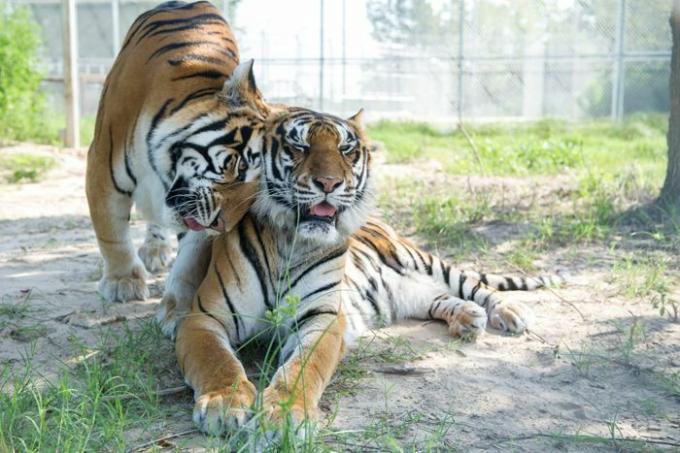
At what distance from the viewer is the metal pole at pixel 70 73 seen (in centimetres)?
1042

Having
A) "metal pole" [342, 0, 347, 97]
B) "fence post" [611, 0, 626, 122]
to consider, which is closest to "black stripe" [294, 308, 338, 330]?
"fence post" [611, 0, 626, 122]

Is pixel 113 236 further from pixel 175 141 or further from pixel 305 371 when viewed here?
pixel 305 371

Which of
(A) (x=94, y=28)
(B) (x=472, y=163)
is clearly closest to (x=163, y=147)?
(B) (x=472, y=163)

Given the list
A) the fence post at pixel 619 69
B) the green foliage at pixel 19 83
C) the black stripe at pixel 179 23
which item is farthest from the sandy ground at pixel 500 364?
the fence post at pixel 619 69

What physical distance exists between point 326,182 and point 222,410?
89 cm

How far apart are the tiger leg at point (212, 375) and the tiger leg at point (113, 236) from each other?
1.12 metres

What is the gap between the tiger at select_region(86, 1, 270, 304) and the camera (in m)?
3.06

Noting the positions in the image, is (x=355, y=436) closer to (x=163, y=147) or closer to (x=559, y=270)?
(x=163, y=147)

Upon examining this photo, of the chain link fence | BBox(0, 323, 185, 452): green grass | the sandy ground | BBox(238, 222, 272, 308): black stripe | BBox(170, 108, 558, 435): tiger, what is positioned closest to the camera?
BBox(0, 323, 185, 452): green grass

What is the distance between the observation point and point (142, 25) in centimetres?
406

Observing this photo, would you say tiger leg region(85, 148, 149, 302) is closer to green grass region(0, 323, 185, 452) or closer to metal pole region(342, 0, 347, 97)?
green grass region(0, 323, 185, 452)

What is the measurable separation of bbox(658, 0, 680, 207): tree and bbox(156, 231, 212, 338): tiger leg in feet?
11.2

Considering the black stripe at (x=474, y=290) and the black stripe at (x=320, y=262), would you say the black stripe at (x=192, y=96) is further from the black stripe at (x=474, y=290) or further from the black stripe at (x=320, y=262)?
the black stripe at (x=474, y=290)

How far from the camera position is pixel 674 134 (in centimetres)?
550
